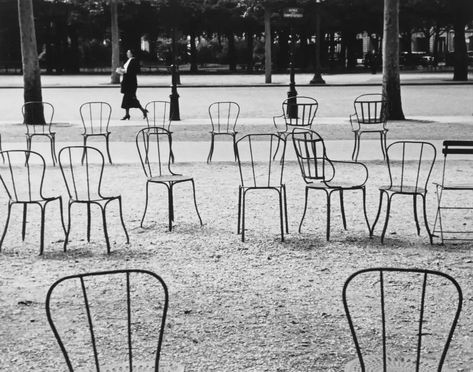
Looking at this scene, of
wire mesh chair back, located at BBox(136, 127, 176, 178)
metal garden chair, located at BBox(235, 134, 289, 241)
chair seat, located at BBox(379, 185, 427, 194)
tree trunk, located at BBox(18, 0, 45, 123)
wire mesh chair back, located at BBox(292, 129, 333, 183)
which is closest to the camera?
chair seat, located at BBox(379, 185, 427, 194)

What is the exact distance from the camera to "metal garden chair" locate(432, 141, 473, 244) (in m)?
8.00

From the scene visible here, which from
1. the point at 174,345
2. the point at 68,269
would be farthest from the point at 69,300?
the point at 174,345

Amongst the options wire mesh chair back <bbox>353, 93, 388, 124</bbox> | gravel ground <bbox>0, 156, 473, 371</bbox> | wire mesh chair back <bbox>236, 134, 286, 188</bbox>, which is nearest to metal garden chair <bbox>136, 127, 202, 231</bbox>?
gravel ground <bbox>0, 156, 473, 371</bbox>

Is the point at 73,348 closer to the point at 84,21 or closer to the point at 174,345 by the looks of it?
the point at 174,345

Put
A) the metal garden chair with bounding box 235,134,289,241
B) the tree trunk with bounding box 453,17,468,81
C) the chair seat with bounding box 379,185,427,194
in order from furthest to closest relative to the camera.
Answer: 1. the tree trunk with bounding box 453,17,468,81
2. the metal garden chair with bounding box 235,134,289,241
3. the chair seat with bounding box 379,185,427,194

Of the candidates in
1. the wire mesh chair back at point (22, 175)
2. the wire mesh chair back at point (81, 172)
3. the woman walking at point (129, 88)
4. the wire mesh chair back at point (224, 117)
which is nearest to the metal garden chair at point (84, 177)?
the wire mesh chair back at point (81, 172)

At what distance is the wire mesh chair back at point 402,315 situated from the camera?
5.58 m

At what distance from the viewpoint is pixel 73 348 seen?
18.6ft

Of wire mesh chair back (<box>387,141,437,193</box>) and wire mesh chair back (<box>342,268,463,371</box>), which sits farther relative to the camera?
wire mesh chair back (<box>387,141,437,193</box>)

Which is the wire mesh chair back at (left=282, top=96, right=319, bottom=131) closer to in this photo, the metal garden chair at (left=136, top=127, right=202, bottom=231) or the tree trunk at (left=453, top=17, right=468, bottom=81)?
the metal garden chair at (left=136, top=127, right=202, bottom=231)

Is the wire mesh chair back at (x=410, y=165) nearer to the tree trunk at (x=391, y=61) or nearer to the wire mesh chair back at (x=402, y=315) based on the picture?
the wire mesh chair back at (x=402, y=315)

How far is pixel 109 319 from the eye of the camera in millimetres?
6234

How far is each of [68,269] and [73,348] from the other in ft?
6.74

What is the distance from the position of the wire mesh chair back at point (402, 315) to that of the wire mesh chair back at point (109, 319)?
1.45m
